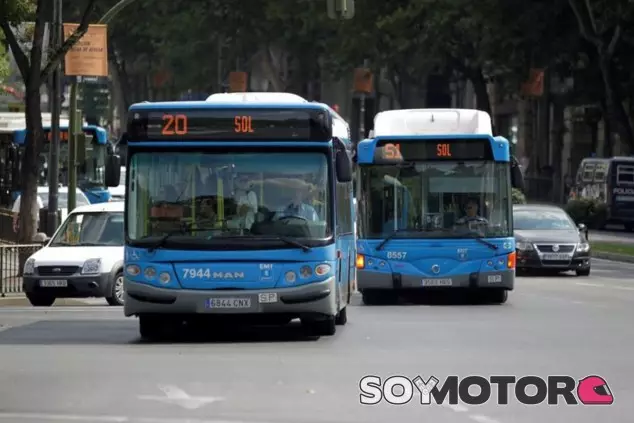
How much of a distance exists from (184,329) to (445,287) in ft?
18.7

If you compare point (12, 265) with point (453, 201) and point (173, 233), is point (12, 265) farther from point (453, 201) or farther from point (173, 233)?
point (173, 233)

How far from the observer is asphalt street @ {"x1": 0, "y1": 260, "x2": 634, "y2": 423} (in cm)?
1204

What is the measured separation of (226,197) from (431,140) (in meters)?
7.56

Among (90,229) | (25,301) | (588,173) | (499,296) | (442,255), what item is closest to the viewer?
(442,255)

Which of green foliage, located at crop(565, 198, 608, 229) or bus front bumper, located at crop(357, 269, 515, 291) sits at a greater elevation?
green foliage, located at crop(565, 198, 608, 229)

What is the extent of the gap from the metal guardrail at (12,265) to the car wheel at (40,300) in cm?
177

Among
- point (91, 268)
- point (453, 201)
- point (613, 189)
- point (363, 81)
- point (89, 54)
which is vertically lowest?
point (91, 268)

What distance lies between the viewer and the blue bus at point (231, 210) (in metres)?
17.6

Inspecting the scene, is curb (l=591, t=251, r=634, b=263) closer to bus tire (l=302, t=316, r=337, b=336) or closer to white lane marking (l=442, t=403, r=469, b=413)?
bus tire (l=302, t=316, r=337, b=336)

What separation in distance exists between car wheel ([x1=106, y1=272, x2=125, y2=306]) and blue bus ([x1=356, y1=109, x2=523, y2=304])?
387 centimetres

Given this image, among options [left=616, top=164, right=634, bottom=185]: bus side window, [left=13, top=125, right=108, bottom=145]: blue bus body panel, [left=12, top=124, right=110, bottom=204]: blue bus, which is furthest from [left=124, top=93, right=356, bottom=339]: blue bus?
[left=616, top=164, right=634, bottom=185]: bus side window

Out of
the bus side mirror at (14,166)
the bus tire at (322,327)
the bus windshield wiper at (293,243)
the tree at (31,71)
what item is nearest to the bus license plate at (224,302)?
the bus windshield wiper at (293,243)

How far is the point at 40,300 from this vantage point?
26375 millimetres

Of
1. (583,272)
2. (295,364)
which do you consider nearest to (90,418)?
(295,364)
